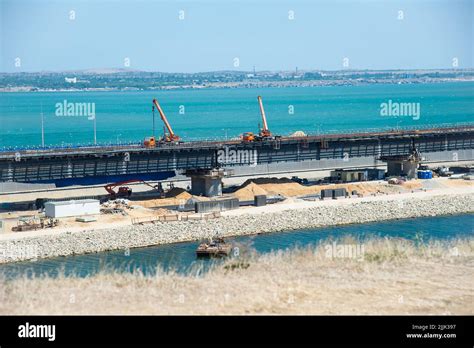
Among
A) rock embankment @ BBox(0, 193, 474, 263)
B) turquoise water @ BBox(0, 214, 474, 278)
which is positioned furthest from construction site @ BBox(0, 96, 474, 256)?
turquoise water @ BBox(0, 214, 474, 278)

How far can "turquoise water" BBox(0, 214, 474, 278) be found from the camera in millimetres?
49719

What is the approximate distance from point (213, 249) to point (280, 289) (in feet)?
57.7

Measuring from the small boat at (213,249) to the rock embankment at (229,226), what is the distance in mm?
5279

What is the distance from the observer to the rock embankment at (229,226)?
55.1 metres

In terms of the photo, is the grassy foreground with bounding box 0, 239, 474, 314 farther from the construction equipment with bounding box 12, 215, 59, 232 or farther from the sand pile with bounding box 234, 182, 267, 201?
the sand pile with bounding box 234, 182, 267, 201

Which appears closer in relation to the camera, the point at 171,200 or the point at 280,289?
the point at 280,289

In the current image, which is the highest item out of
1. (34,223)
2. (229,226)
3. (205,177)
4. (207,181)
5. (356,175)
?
(205,177)

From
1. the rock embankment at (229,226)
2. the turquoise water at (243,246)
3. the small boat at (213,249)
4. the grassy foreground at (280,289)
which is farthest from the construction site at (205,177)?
the grassy foreground at (280,289)

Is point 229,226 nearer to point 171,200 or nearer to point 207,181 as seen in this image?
point 171,200

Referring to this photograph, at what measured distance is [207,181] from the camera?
2945 inches

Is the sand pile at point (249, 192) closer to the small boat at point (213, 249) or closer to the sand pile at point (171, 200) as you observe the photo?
the sand pile at point (171, 200)

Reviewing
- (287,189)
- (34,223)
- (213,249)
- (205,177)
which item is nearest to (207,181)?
(205,177)

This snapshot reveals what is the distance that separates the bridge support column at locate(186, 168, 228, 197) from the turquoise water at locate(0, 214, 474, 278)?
42.7 feet
